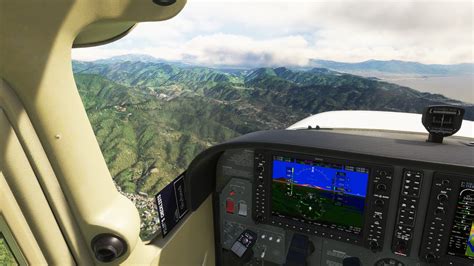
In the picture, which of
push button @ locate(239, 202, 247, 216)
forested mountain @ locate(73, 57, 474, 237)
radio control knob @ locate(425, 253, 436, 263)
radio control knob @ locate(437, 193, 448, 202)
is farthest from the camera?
forested mountain @ locate(73, 57, 474, 237)

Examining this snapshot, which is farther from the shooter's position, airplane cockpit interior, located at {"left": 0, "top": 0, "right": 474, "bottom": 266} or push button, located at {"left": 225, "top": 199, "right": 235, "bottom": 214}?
push button, located at {"left": 225, "top": 199, "right": 235, "bottom": 214}

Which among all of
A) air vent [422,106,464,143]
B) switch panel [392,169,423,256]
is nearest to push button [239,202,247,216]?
switch panel [392,169,423,256]

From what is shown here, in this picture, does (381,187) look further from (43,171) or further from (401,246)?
(43,171)

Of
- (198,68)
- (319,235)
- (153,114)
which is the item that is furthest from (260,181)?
(198,68)

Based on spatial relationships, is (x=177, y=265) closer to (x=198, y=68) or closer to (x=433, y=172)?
(x=433, y=172)

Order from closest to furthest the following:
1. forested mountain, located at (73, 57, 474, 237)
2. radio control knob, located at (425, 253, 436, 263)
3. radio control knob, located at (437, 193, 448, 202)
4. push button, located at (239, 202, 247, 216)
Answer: radio control knob, located at (437, 193, 448, 202) → radio control knob, located at (425, 253, 436, 263) → push button, located at (239, 202, 247, 216) → forested mountain, located at (73, 57, 474, 237)

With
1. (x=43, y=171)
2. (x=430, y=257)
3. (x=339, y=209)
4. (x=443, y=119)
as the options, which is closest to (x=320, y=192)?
(x=339, y=209)

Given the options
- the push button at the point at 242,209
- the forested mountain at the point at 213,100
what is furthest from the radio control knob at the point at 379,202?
the forested mountain at the point at 213,100

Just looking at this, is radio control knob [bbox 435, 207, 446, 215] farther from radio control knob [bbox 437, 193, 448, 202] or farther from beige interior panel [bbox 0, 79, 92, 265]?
beige interior panel [bbox 0, 79, 92, 265]

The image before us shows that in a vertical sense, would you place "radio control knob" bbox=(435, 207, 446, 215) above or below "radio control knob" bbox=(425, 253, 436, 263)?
above
